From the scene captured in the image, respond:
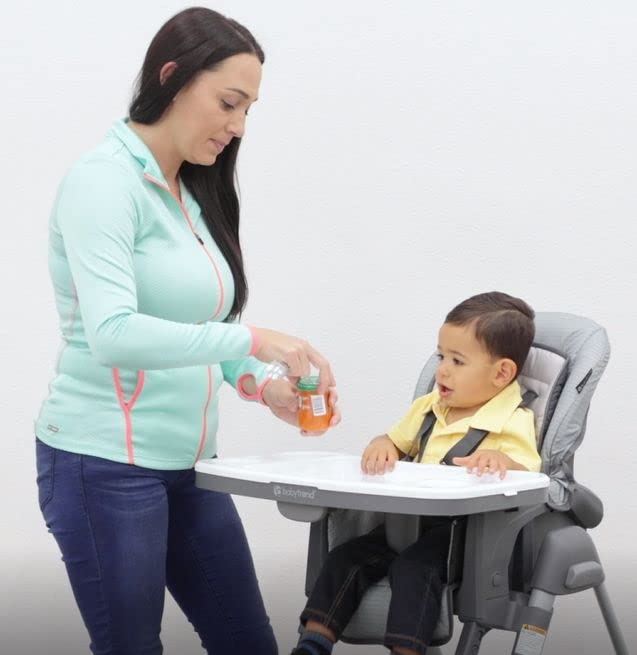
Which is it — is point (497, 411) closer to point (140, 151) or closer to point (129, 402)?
point (129, 402)

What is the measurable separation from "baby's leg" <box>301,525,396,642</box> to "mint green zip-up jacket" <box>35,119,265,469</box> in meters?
0.37

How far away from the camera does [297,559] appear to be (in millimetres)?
4230

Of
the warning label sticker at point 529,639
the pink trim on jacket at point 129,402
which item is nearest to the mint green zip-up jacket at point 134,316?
the pink trim on jacket at point 129,402

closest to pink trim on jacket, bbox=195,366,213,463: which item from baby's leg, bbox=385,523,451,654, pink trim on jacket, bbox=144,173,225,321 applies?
pink trim on jacket, bbox=144,173,225,321

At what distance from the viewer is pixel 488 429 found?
2479mm

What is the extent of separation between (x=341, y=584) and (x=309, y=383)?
425 mm

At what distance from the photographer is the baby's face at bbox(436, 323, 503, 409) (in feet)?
8.31

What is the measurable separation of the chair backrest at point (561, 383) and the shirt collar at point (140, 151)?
0.91 metres

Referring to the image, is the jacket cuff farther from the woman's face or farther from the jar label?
the woman's face

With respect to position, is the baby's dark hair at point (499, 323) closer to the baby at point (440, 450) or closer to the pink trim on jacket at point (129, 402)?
the baby at point (440, 450)

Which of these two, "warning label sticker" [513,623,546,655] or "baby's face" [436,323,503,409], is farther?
"baby's face" [436,323,503,409]

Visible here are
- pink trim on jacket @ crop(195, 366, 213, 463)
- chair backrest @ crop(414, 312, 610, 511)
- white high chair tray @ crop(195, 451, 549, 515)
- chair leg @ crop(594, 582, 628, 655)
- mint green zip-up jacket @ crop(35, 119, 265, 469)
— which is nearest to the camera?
mint green zip-up jacket @ crop(35, 119, 265, 469)

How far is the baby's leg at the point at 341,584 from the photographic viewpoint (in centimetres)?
233

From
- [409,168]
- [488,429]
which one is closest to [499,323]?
[488,429]
